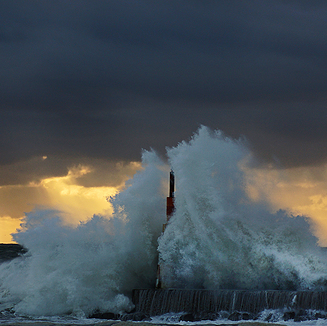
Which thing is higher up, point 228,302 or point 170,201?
point 170,201

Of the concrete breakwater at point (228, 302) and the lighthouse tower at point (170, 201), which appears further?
the lighthouse tower at point (170, 201)

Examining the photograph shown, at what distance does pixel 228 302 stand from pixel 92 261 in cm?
442

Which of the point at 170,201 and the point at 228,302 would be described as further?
the point at 170,201

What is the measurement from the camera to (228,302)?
11508 millimetres

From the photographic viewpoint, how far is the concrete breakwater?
10859mm

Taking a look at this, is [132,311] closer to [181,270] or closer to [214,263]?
[181,270]

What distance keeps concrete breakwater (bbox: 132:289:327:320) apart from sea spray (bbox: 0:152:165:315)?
739 millimetres

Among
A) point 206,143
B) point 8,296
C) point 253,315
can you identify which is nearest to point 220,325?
point 253,315

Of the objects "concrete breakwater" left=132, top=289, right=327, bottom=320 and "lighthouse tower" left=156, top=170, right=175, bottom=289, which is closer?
"concrete breakwater" left=132, top=289, right=327, bottom=320

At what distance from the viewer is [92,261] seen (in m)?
13.6

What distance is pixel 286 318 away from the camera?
1062 centimetres

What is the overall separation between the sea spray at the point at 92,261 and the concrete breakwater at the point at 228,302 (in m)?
0.74

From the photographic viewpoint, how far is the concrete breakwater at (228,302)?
428 inches

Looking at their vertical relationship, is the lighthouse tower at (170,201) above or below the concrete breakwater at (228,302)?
above
